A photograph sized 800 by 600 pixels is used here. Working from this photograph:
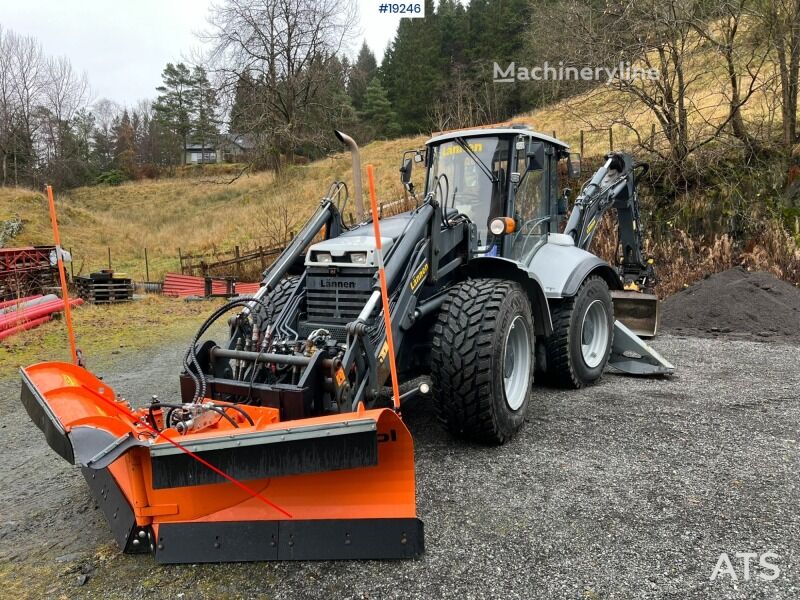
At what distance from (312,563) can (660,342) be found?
6220mm

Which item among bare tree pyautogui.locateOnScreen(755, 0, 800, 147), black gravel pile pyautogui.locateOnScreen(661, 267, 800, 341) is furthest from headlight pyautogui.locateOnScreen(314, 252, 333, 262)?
bare tree pyautogui.locateOnScreen(755, 0, 800, 147)

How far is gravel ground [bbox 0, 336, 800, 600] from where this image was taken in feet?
8.43

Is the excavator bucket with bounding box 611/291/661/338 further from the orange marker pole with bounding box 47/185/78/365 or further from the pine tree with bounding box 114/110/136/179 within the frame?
the pine tree with bounding box 114/110/136/179

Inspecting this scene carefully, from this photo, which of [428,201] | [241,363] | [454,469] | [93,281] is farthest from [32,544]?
[93,281]

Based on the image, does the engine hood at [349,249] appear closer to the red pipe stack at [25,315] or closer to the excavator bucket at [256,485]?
the excavator bucket at [256,485]

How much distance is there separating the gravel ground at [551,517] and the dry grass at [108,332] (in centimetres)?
359

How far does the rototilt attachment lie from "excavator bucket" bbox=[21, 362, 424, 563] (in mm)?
3956

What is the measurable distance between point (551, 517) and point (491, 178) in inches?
116

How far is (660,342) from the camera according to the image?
25.0 ft

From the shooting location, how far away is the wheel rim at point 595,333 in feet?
18.9

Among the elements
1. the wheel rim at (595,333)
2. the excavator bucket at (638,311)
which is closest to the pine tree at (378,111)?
the excavator bucket at (638,311)

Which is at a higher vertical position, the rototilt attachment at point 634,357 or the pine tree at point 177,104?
the pine tree at point 177,104

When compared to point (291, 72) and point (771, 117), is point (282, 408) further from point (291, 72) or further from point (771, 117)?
point (291, 72)

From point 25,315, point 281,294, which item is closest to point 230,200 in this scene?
point 25,315
